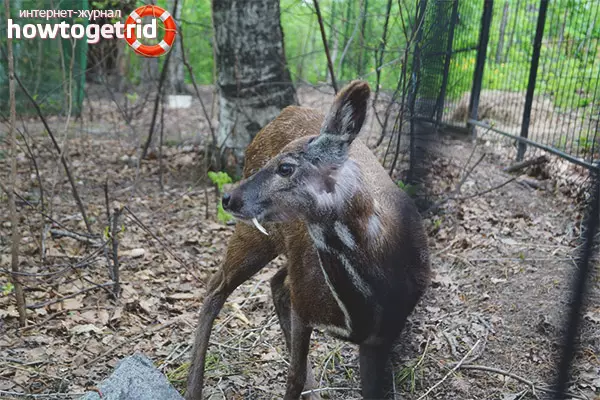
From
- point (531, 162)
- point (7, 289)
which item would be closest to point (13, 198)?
point (7, 289)

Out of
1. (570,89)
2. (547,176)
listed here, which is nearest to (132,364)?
(547,176)

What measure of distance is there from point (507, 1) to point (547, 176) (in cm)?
307

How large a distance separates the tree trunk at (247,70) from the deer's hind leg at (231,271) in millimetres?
3019

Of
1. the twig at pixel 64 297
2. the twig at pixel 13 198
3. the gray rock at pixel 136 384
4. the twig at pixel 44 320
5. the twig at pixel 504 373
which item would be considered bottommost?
the twig at pixel 44 320

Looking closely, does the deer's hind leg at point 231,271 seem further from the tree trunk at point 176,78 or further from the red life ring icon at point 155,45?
the tree trunk at point 176,78

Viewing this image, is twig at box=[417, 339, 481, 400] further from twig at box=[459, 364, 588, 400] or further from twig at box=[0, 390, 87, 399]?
twig at box=[0, 390, 87, 399]

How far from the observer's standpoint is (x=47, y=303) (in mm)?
4543

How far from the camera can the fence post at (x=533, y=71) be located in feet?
26.5

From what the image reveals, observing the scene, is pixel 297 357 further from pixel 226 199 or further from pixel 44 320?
pixel 44 320

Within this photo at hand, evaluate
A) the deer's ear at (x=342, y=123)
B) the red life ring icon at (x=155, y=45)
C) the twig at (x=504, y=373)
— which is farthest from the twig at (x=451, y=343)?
the red life ring icon at (x=155, y=45)

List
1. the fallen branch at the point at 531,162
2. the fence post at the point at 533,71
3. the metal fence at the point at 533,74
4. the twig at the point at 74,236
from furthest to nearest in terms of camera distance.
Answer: the fence post at the point at 533,71 < the fallen branch at the point at 531,162 < the metal fence at the point at 533,74 < the twig at the point at 74,236

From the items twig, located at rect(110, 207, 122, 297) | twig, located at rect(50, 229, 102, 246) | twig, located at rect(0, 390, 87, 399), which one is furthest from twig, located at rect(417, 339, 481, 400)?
twig, located at rect(50, 229, 102, 246)

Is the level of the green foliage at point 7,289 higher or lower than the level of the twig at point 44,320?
higher

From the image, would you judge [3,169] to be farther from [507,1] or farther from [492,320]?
[507,1]
